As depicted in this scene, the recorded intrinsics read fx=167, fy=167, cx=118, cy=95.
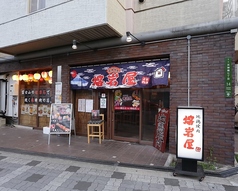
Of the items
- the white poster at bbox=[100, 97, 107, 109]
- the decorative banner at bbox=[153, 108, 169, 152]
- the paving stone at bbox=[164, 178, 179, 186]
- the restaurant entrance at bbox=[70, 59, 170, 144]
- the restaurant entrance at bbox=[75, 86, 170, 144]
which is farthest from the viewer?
the white poster at bbox=[100, 97, 107, 109]

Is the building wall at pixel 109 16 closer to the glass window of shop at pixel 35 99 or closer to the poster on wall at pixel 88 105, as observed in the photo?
the glass window of shop at pixel 35 99

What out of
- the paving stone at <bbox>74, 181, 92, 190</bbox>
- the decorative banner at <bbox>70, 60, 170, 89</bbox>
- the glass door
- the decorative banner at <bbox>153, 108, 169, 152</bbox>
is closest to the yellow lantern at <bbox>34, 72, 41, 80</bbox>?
the decorative banner at <bbox>70, 60, 170, 89</bbox>

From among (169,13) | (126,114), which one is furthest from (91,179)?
(169,13)

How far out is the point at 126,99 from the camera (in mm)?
6492

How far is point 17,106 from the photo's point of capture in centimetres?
945

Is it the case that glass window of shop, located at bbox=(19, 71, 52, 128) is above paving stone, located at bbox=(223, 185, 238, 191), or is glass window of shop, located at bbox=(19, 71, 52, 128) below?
above

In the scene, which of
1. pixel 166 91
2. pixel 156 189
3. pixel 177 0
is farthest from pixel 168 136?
pixel 177 0

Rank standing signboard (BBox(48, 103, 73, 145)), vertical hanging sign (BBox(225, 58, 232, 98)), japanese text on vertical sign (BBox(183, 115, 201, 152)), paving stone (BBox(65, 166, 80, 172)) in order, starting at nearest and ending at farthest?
japanese text on vertical sign (BBox(183, 115, 201, 152)), paving stone (BBox(65, 166, 80, 172)), vertical hanging sign (BBox(225, 58, 232, 98)), standing signboard (BBox(48, 103, 73, 145))

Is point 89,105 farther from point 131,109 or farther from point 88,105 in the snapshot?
point 131,109

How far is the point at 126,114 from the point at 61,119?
249 centimetres

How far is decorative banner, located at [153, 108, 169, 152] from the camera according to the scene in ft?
17.7

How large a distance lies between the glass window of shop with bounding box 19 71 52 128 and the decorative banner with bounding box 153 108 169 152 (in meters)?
5.61

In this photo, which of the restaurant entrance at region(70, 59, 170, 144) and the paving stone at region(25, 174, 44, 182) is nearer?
the paving stone at region(25, 174, 44, 182)

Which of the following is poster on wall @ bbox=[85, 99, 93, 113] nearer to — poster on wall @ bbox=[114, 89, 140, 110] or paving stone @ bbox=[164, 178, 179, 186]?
poster on wall @ bbox=[114, 89, 140, 110]
